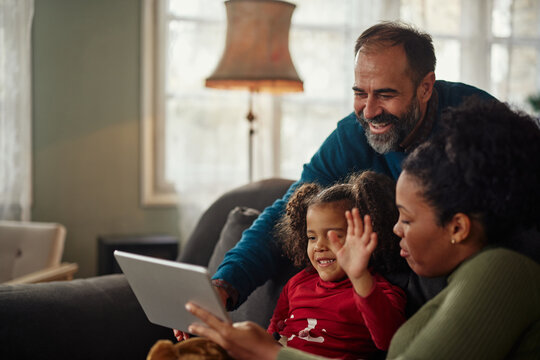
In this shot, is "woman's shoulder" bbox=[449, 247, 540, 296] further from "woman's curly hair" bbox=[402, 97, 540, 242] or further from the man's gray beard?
the man's gray beard

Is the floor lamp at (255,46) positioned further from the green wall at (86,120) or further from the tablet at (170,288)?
the tablet at (170,288)

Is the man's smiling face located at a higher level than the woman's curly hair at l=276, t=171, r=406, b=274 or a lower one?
higher

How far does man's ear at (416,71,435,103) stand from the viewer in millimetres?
1485

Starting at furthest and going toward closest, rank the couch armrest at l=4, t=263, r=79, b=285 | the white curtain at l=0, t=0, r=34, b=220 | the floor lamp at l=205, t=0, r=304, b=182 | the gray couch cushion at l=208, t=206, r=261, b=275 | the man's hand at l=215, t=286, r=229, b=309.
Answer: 1. the white curtain at l=0, t=0, r=34, b=220
2. the floor lamp at l=205, t=0, r=304, b=182
3. the couch armrest at l=4, t=263, r=79, b=285
4. the gray couch cushion at l=208, t=206, r=261, b=275
5. the man's hand at l=215, t=286, r=229, b=309

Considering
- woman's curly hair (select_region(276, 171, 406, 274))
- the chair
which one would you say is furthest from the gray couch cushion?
the chair

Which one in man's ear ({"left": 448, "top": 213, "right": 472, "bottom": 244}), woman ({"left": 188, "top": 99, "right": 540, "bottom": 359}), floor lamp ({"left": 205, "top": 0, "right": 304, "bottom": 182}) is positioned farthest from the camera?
floor lamp ({"left": 205, "top": 0, "right": 304, "bottom": 182})

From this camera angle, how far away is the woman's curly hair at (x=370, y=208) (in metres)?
1.31

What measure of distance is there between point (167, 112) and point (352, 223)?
106 inches

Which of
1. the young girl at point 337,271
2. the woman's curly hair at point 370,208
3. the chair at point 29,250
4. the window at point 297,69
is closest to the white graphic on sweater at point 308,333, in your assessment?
the young girl at point 337,271

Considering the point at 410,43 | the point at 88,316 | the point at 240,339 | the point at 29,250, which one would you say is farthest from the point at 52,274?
the point at 410,43

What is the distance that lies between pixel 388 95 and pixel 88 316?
94cm

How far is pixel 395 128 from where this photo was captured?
57.8 inches

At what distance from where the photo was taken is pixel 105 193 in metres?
3.57

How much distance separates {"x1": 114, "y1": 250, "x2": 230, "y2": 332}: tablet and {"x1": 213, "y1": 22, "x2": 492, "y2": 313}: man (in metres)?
0.22
